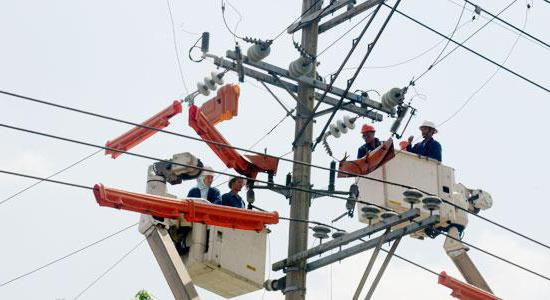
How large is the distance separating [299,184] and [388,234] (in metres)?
1.38

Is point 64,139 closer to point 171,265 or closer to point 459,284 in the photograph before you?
point 171,265

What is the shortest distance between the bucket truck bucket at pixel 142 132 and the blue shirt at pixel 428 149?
3079 mm

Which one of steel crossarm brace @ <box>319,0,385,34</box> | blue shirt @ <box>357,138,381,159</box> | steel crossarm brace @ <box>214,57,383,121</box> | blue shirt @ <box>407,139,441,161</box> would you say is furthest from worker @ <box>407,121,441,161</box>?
steel crossarm brace @ <box>319,0,385,34</box>

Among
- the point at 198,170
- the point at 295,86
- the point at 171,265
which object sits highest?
the point at 295,86

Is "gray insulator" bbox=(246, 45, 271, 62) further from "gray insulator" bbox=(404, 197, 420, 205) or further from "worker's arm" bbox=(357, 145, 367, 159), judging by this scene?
"gray insulator" bbox=(404, 197, 420, 205)

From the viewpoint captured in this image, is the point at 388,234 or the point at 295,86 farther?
the point at 295,86

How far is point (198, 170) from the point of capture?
40.7 ft

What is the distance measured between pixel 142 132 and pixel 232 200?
4.17 feet

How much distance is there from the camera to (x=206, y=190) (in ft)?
43.3

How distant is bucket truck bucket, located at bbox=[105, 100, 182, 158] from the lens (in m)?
12.9

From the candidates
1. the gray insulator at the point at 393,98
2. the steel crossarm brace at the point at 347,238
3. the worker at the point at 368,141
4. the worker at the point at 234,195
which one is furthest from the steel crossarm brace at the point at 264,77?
the steel crossarm brace at the point at 347,238

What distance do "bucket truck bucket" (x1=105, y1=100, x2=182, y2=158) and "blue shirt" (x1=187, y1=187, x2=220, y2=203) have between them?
79 centimetres

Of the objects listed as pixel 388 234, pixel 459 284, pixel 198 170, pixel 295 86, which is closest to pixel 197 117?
pixel 198 170

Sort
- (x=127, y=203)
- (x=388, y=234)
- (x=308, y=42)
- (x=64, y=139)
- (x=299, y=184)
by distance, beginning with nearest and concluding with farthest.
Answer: (x=64, y=139)
(x=127, y=203)
(x=388, y=234)
(x=299, y=184)
(x=308, y=42)
